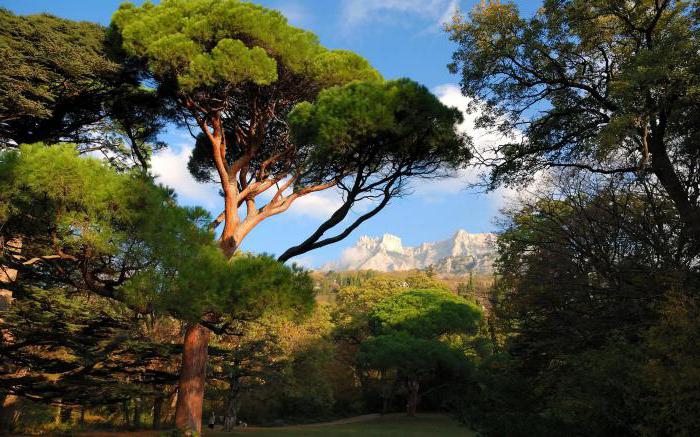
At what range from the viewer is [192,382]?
8789mm

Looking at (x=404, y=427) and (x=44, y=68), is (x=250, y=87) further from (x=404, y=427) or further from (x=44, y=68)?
(x=404, y=427)

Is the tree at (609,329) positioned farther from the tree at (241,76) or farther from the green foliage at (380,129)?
the tree at (241,76)

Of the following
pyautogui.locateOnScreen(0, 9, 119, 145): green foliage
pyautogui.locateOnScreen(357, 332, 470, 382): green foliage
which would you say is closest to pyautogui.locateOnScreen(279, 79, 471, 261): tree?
pyautogui.locateOnScreen(0, 9, 119, 145): green foliage

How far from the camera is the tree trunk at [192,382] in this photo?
8.66 m

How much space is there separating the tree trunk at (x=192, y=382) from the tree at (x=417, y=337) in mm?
16053

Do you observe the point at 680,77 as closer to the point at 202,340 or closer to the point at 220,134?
the point at 220,134

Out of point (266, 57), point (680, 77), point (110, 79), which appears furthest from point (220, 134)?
point (680, 77)

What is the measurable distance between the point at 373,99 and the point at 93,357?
26.2ft

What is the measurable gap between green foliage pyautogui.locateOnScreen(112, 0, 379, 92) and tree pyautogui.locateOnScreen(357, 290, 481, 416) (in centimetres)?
1748

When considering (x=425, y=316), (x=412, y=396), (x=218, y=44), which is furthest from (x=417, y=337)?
(x=218, y=44)

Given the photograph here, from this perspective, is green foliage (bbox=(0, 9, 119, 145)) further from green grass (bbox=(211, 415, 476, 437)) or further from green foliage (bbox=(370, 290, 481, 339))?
green foliage (bbox=(370, 290, 481, 339))

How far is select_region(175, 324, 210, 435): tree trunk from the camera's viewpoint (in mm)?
8656

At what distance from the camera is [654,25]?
28.3 feet

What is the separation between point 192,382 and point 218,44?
6242mm
